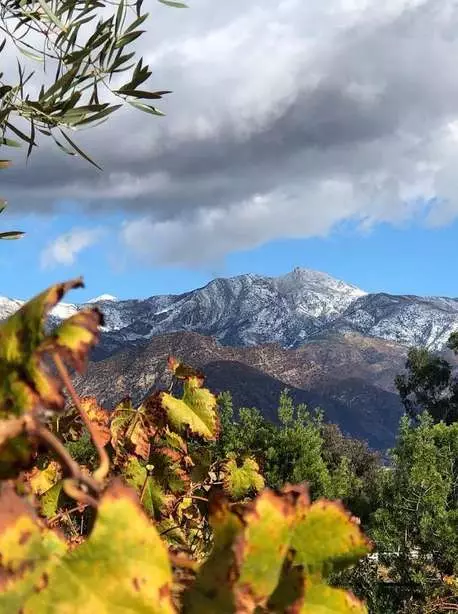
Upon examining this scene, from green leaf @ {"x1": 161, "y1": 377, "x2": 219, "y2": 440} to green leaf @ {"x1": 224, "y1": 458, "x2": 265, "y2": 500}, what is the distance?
678 millimetres

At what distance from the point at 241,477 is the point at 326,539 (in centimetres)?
322

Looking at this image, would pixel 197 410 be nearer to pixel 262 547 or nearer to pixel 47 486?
pixel 47 486

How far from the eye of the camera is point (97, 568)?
547 mm

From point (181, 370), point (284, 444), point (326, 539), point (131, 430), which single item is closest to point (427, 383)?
point (284, 444)

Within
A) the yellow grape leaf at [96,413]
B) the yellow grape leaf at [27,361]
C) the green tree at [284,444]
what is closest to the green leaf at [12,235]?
the yellow grape leaf at [96,413]

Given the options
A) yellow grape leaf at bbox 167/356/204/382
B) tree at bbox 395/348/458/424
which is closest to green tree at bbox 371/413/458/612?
yellow grape leaf at bbox 167/356/204/382

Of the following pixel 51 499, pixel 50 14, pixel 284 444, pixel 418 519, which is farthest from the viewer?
pixel 284 444

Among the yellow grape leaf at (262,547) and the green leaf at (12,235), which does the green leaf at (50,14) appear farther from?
the yellow grape leaf at (262,547)

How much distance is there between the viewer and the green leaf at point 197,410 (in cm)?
304

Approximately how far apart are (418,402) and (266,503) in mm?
65065

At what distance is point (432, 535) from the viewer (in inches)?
614

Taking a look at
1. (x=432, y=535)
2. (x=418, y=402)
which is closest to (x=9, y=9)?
(x=432, y=535)

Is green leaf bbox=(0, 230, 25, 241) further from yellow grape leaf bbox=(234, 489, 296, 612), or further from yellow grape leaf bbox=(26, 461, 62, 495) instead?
yellow grape leaf bbox=(234, 489, 296, 612)

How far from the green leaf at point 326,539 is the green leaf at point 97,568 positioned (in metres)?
0.20
